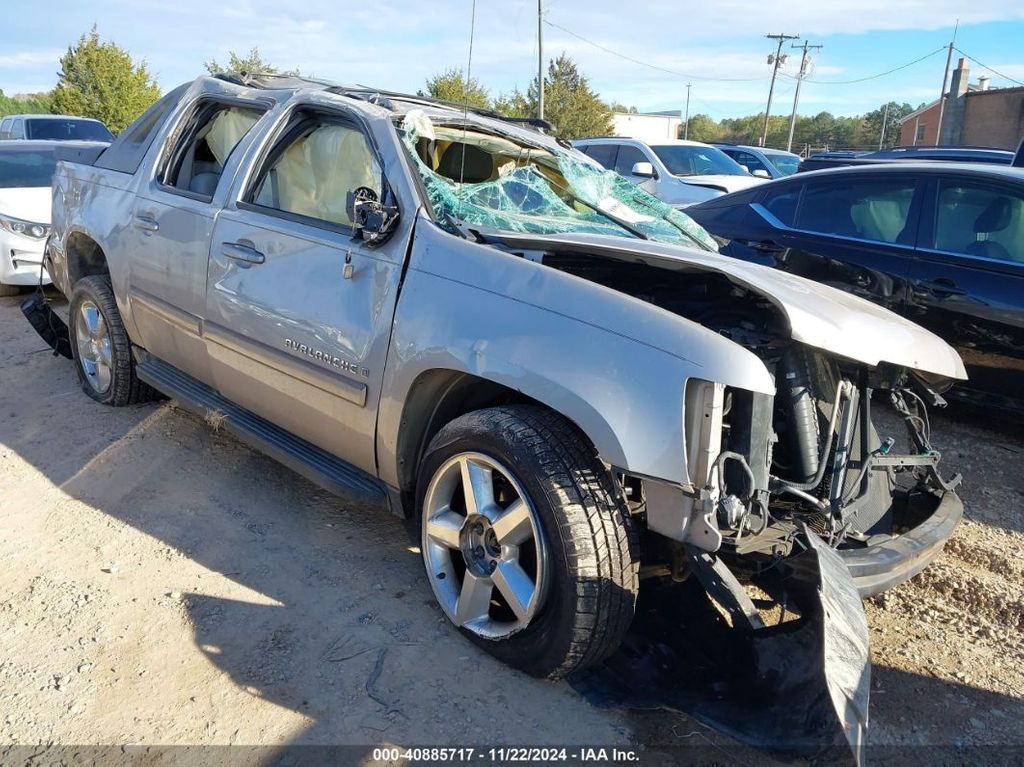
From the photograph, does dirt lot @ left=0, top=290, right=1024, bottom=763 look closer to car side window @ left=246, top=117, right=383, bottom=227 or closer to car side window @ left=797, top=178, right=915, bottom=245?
car side window @ left=246, top=117, right=383, bottom=227

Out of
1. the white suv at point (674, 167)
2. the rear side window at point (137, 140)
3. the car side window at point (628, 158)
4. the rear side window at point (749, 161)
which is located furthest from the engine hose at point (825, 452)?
the rear side window at point (749, 161)

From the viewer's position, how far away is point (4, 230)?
25.0ft

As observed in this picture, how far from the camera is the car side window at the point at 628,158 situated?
11758 millimetres

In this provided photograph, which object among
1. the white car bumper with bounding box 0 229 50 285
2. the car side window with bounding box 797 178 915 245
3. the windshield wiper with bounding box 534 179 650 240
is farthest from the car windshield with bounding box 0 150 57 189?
the car side window with bounding box 797 178 915 245

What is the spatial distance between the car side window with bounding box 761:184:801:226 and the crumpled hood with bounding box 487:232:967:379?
2.81 metres

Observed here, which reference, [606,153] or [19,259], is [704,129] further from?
[19,259]

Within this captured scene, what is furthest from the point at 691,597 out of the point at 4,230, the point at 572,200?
the point at 4,230

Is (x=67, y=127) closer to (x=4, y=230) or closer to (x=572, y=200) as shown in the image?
(x=4, y=230)

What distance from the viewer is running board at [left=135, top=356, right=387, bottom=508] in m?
3.11

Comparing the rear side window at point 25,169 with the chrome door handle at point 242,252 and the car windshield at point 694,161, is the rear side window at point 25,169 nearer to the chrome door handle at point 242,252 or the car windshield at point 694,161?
the chrome door handle at point 242,252

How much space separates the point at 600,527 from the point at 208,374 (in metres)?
2.32

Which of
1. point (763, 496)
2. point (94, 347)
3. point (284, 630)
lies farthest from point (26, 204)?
point (763, 496)

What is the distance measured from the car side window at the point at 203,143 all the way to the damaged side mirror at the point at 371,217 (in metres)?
1.49

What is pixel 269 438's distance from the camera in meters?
3.50
